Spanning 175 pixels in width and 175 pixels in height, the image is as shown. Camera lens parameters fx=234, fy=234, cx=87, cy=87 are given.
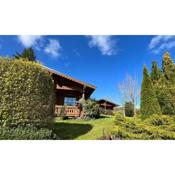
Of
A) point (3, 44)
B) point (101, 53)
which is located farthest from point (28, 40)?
point (101, 53)

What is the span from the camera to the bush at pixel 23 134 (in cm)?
823

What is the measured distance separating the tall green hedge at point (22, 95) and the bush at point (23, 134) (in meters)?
0.21

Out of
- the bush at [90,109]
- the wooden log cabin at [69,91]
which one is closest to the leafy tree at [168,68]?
the bush at [90,109]

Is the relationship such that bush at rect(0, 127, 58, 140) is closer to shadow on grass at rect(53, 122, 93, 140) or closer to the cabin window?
shadow on grass at rect(53, 122, 93, 140)

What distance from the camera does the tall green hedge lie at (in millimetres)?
8523

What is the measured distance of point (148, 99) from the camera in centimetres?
1378

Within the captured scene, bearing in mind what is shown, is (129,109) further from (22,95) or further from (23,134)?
(23,134)

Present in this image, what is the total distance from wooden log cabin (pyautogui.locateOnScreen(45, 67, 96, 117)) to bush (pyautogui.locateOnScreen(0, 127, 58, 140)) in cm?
1134

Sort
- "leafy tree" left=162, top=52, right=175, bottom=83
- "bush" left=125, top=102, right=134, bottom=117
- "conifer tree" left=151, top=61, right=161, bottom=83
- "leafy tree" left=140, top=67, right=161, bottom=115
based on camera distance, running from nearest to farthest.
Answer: "leafy tree" left=140, top=67, right=161, bottom=115 < "leafy tree" left=162, top=52, right=175, bottom=83 < "conifer tree" left=151, top=61, right=161, bottom=83 < "bush" left=125, top=102, right=134, bottom=117

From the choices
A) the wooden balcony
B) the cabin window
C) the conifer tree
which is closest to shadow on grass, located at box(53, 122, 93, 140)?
the conifer tree

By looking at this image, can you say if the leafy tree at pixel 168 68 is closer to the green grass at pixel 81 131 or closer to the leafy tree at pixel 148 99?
the leafy tree at pixel 148 99

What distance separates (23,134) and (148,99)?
8039mm
